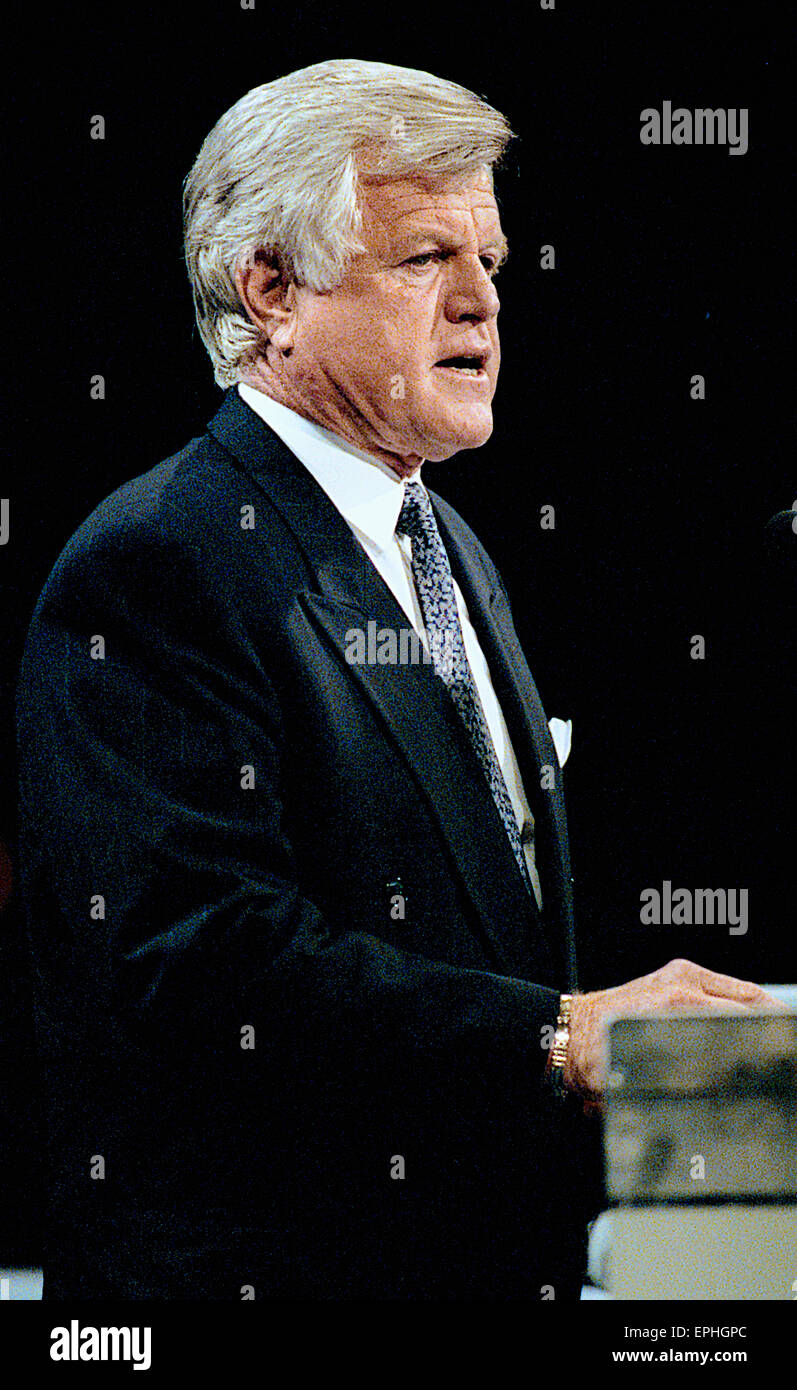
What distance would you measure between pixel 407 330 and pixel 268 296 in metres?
0.17

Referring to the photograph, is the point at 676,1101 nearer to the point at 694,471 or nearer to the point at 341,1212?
the point at 341,1212

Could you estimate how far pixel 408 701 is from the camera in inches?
63.9

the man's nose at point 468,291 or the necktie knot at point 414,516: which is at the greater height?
the man's nose at point 468,291

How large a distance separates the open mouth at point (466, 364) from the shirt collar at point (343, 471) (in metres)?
0.13

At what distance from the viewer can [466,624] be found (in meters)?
1.91

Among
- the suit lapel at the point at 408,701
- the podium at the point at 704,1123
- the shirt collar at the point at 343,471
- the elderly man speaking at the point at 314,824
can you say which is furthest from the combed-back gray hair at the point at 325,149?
the podium at the point at 704,1123

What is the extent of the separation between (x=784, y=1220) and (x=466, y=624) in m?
0.93

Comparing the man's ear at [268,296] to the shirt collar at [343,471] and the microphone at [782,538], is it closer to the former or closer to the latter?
the shirt collar at [343,471]

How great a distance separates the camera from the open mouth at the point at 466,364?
1.77 metres

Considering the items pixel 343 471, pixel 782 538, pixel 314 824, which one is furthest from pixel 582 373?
pixel 314 824

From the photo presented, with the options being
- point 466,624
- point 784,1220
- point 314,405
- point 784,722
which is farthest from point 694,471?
point 784,1220

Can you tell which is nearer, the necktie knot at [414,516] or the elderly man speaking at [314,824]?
the elderly man speaking at [314,824]

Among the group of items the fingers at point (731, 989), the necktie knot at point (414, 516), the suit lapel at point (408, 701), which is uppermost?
→ the necktie knot at point (414, 516)

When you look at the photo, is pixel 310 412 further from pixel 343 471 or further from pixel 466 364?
pixel 466 364
